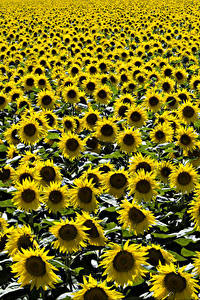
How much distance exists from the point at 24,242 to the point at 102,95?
4872 millimetres

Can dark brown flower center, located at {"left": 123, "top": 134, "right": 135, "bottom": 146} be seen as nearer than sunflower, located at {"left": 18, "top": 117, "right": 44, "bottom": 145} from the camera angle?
Yes

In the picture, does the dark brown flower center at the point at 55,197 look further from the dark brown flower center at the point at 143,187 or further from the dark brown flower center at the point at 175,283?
the dark brown flower center at the point at 175,283

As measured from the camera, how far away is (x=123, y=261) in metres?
3.03

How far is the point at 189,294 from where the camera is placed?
2.75 m

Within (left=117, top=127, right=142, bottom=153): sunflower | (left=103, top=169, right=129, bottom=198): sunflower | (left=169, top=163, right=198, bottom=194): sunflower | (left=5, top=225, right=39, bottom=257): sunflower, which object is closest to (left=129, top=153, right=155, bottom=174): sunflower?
(left=103, top=169, right=129, bottom=198): sunflower

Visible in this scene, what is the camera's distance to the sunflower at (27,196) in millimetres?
4223

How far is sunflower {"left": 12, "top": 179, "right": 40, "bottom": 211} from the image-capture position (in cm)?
422

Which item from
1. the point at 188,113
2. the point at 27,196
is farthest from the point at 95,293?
the point at 188,113

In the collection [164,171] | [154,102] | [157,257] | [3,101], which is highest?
[3,101]

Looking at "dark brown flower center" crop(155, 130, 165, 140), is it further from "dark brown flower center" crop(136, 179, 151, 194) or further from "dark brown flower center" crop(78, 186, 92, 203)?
"dark brown flower center" crop(78, 186, 92, 203)

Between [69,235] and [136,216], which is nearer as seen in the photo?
[69,235]

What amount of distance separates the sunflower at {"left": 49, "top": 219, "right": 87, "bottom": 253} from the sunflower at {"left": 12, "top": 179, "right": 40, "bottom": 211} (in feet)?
2.67

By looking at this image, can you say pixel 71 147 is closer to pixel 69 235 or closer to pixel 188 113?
pixel 69 235

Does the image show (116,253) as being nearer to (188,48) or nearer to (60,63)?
(60,63)
